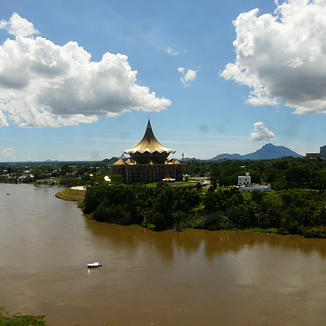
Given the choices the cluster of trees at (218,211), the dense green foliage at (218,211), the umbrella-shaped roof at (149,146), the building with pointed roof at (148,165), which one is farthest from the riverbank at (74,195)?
the cluster of trees at (218,211)

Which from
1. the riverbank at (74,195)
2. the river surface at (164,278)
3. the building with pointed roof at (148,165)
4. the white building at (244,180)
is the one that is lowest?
the river surface at (164,278)

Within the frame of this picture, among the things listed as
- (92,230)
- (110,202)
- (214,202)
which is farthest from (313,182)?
(92,230)

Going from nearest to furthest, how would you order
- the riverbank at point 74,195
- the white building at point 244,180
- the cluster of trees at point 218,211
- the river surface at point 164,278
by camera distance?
the river surface at point 164,278 → the cluster of trees at point 218,211 → the white building at point 244,180 → the riverbank at point 74,195

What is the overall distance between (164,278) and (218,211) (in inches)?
469

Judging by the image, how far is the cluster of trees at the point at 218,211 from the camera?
81.1ft

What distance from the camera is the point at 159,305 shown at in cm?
1335

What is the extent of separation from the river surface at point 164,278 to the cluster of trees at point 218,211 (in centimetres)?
130

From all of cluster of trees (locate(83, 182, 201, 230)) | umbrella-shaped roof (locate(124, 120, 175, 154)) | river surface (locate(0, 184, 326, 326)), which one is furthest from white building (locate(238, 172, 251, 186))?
umbrella-shaped roof (locate(124, 120, 175, 154))

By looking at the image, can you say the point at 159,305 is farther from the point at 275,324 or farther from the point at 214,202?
the point at 214,202

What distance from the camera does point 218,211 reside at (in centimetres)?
2697

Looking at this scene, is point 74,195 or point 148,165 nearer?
point 74,195

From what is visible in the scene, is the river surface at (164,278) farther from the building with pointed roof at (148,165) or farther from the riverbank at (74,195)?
the building with pointed roof at (148,165)

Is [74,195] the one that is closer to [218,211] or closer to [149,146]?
[149,146]

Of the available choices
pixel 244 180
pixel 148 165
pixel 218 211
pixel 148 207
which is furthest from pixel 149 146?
pixel 218 211
